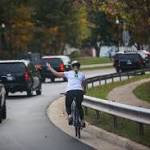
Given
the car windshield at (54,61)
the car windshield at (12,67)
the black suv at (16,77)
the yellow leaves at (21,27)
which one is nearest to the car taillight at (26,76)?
the black suv at (16,77)

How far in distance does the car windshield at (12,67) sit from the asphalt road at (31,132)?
453cm

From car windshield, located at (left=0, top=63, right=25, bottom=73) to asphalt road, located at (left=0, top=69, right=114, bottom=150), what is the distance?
4.53m

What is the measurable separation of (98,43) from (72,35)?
30.4 meters

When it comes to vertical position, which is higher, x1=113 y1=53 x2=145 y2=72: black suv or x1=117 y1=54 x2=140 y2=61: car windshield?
x1=117 y1=54 x2=140 y2=61: car windshield

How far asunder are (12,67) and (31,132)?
48.5ft

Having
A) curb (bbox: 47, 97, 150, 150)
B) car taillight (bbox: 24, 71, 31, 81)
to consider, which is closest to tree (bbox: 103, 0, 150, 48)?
curb (bbox: 47, 97, 150, 150)

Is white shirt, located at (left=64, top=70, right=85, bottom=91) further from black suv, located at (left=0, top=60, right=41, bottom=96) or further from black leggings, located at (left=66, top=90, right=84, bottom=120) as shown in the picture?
black suv, located at (left=0, top=60, right=41, bottom=96)

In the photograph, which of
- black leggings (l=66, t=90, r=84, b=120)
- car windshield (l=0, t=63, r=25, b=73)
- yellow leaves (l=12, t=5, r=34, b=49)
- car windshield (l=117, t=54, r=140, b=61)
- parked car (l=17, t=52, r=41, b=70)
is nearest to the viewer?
black leggings (l=66, t=90, r=84, b=120)

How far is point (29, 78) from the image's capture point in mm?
32406

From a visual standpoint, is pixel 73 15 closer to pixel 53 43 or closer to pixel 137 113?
pixel 53 43

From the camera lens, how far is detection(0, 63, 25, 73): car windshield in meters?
32.3

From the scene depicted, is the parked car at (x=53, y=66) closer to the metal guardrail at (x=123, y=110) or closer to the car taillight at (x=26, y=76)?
the car taillight at (x=26, y=76)

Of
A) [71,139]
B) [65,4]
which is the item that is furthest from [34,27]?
[71,139]

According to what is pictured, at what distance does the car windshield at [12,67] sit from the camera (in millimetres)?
32344
